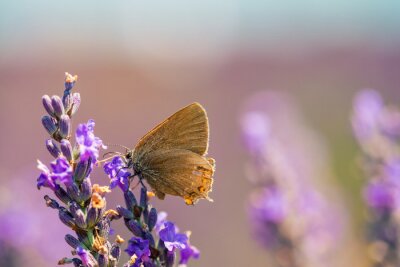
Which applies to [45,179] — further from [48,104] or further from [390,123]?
[390,123]

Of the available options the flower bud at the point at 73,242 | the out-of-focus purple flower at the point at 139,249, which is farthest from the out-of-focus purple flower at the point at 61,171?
the out-of-focus purple flower at the point at 139,249

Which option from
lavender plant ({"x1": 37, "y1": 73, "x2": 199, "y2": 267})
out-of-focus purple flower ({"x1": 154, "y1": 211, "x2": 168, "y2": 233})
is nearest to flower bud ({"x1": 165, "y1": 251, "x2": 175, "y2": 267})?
lavender plant ({"x1": 37, "y1": 73, "x2": 199, "y2": 267})

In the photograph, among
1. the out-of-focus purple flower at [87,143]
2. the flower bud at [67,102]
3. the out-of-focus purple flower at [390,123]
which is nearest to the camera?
the out-of-focus purple flower at [87,143]

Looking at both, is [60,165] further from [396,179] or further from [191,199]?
[396,179]

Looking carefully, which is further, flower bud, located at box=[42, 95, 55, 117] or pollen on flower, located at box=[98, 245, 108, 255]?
flower bud, located at box=[42, 95, 55, 117]

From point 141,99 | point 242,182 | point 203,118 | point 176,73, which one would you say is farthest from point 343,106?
point 203,118

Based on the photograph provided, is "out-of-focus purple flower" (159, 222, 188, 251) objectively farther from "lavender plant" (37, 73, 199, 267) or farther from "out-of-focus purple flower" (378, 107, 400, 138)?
"out-of-focus purple flower" (378, 107, 400, 138)

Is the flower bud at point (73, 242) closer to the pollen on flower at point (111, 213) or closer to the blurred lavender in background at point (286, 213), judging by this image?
the pollen on flower at point (111, 213)

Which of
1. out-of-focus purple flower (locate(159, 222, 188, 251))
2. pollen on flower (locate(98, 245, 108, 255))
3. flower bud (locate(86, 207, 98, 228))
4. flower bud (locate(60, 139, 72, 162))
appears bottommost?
out-of-focus purple flower (locate(159, 222, 188, 251))
